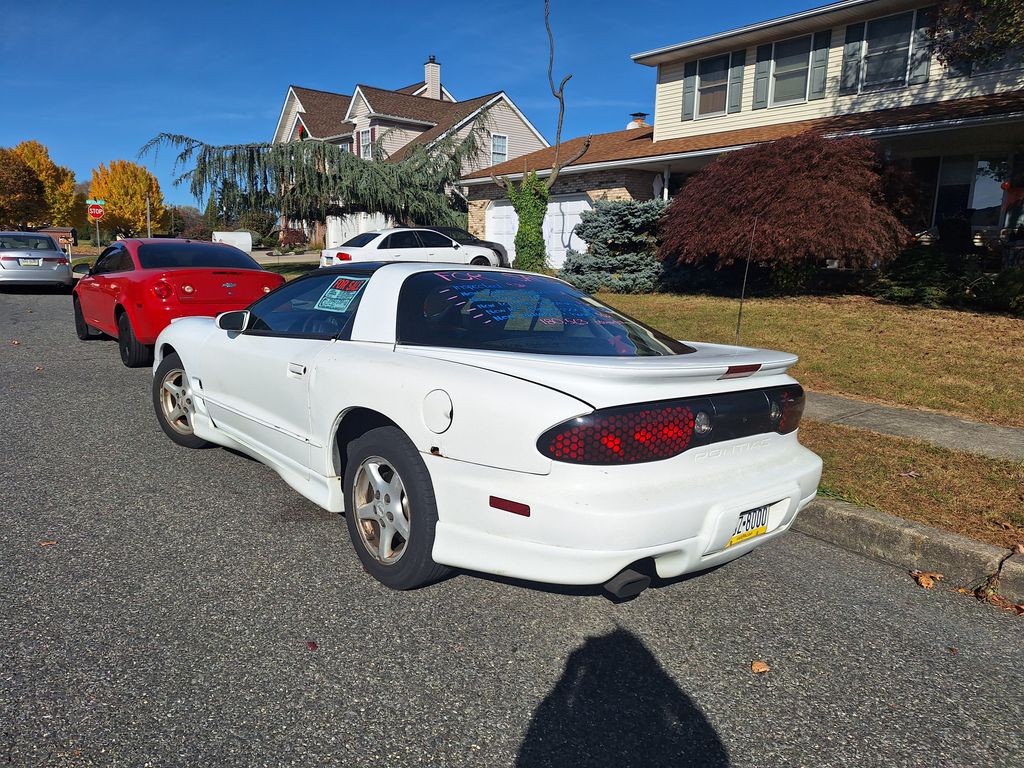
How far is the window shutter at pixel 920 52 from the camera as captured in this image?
643 inches

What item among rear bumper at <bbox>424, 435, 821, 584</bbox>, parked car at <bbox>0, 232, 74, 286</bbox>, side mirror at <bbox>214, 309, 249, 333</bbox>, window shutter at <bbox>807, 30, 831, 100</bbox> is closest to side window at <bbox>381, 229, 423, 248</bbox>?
parked car at <bbox>0, 232, 74, 286</bbox>

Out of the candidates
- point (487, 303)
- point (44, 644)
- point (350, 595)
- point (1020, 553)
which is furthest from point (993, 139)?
point (44, 644)

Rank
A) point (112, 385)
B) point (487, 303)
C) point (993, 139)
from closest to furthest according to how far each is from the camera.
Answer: point (487, 303) < point (112, 385) < point (993, 139)

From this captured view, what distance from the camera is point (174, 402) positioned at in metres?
5.41

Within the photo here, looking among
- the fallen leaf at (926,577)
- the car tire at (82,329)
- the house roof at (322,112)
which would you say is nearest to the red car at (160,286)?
the car tire at (82,329)

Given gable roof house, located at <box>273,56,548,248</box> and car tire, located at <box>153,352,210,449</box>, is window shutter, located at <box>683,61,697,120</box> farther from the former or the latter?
car tire, located at <box>153,352,210,449</box>

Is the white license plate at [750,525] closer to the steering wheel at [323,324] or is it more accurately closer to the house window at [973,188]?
the steering wheel at [323,324]

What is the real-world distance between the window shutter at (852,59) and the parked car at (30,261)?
733 inches

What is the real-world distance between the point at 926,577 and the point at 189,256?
26.1ft

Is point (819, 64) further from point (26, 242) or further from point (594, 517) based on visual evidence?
point (26, 242)

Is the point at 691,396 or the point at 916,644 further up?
the point at 691,396

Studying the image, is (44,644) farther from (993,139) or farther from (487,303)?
(993,139)

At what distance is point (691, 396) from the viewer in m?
2.84

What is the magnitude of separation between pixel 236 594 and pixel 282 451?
967mm
